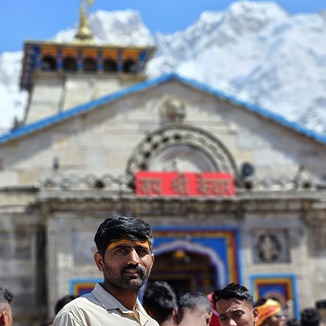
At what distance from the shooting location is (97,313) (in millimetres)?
4438

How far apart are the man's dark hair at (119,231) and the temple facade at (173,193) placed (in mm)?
15299

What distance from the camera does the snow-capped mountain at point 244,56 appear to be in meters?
77.6

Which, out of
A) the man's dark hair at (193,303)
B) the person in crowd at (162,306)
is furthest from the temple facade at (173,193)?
the man's dark hair at (193,303)

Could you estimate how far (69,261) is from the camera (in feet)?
65.2

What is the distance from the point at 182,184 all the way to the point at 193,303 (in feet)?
45.8

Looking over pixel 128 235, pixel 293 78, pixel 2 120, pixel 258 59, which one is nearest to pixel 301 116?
pixel 293 78

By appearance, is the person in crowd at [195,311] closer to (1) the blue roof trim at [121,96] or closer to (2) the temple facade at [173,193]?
(2) the temple facade at [173,193]

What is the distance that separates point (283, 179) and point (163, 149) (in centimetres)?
361

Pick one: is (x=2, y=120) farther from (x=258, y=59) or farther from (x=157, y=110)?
(x=157, y=110)

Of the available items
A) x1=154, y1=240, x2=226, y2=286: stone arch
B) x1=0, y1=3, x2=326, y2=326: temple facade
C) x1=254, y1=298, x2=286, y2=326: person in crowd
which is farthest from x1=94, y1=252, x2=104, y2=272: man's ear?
x1=154, y1=240, x2=226, y2=286: stone arch

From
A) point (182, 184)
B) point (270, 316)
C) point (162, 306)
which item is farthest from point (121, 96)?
point (162, 306)

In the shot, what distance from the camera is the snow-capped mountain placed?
255ft

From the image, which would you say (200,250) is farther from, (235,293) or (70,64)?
(235,293)

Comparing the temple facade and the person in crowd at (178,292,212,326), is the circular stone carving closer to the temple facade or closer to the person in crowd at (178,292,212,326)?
the temple facade
